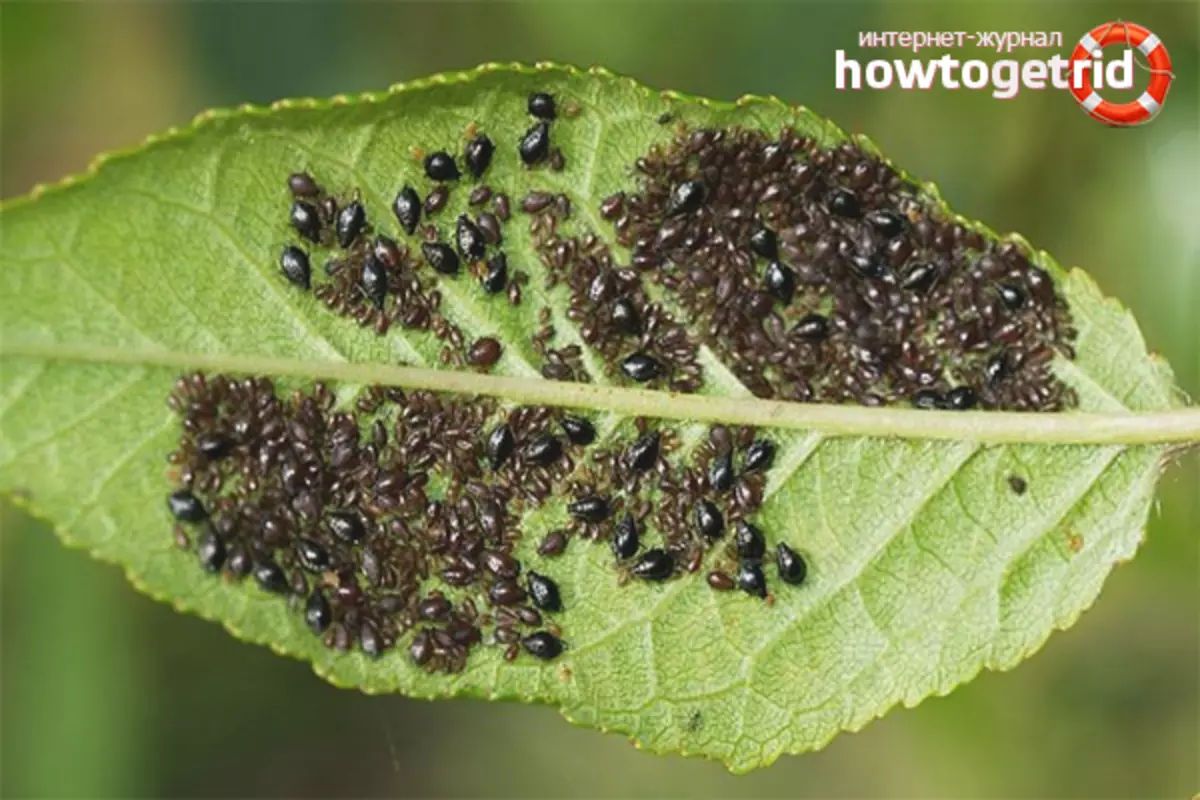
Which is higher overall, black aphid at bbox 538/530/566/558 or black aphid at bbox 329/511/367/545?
black aphid at bbox 329/511/367/545

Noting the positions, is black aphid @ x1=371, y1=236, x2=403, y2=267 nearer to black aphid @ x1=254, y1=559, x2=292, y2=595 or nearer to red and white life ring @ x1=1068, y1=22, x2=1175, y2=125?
black aphid @ x1=254, y1=559, x2=292, y2=595

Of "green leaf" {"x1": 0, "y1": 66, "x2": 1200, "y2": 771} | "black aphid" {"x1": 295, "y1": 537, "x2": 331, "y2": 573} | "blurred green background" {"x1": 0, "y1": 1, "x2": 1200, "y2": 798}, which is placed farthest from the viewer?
"blurred green background" {"x1": 0, "y1": 1, "x2": 1200, "y2": 798}

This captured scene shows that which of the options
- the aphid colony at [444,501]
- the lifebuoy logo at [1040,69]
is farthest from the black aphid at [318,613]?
the lifebuoy logo at [1040,69]

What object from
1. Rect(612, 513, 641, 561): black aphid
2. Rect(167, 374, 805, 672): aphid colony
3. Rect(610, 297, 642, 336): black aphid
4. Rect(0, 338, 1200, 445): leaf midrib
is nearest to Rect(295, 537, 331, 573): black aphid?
Rect(167, 374, 805, 672): aphid colony

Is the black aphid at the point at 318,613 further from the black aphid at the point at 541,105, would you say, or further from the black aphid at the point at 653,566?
the black aphid at the point at 541,105

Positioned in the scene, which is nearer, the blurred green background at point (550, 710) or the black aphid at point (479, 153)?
the black aphid at point (479, 153)

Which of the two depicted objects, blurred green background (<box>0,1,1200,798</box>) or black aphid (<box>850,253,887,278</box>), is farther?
blurred green background (<box>0,1,1200,798</box>)

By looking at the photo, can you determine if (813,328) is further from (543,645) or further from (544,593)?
(543,645)
